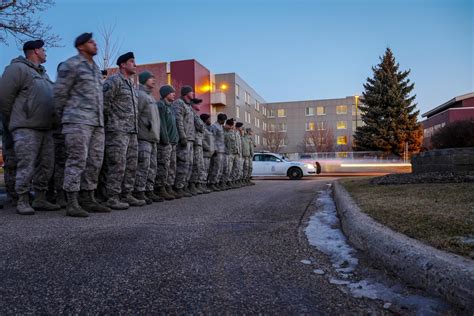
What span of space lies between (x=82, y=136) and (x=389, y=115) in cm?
3086

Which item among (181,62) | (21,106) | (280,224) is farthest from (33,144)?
(181,62)

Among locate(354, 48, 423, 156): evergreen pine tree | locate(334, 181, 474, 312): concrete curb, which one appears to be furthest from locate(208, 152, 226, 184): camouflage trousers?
locate(354, 48, 423, 156): evergreen pine tree

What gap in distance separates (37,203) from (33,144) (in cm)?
85

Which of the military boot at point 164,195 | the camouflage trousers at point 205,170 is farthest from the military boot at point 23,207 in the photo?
the camouflage trousers at point 205,170

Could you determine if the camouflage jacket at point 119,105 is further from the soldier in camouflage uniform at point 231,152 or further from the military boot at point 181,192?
the soldier in camouflage uniform at point 231,152

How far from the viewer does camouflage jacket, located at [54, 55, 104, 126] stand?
4773 millimetres

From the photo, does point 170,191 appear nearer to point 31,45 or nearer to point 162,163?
point 162,163

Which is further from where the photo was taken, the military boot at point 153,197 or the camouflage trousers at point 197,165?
the camouflage trousers at point 197,165

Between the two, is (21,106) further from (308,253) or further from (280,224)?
(308,253)

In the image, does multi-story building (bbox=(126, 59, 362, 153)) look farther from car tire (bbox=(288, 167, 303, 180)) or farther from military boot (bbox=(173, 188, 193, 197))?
military boot (bbox=(173, 188, 193, 197))

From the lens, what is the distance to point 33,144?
5.05m

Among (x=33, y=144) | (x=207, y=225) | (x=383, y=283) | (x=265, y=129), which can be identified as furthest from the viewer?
(x=265, y=129)

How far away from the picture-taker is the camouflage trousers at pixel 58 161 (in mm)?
5719

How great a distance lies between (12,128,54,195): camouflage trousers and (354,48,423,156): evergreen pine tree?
96.7 ft
